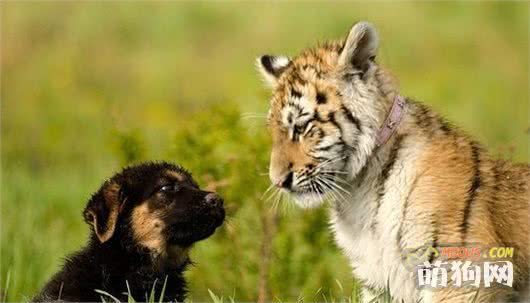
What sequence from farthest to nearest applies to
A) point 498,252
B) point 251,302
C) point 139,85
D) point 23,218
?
point 139,85 < point 23,218 < point 251,302 < point 498,252

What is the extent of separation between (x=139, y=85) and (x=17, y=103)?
2093 mm

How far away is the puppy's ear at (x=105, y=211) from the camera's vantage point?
29.5 ft

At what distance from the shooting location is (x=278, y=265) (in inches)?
468

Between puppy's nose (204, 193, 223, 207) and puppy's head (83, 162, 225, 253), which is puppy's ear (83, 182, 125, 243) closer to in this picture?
puppy's head (83, 162, 225, 253)

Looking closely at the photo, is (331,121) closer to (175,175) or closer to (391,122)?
(391,122)

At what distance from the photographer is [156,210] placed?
30.5ft

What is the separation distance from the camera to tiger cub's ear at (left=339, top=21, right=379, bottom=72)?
848cm

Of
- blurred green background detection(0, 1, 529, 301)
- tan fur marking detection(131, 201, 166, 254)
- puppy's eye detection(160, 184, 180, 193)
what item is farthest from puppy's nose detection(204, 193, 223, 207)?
blurred green background detection(0, 1, 529, 301)

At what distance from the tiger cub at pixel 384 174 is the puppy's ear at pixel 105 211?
4.17 ft

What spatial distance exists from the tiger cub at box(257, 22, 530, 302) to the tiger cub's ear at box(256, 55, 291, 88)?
33cm

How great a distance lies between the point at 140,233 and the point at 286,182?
1292mm

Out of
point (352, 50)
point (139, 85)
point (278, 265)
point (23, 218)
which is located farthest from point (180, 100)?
point (352, 50)

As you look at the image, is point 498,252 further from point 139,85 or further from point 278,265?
point 139,85

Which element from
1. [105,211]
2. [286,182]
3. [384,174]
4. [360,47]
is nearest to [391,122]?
[384,174]
